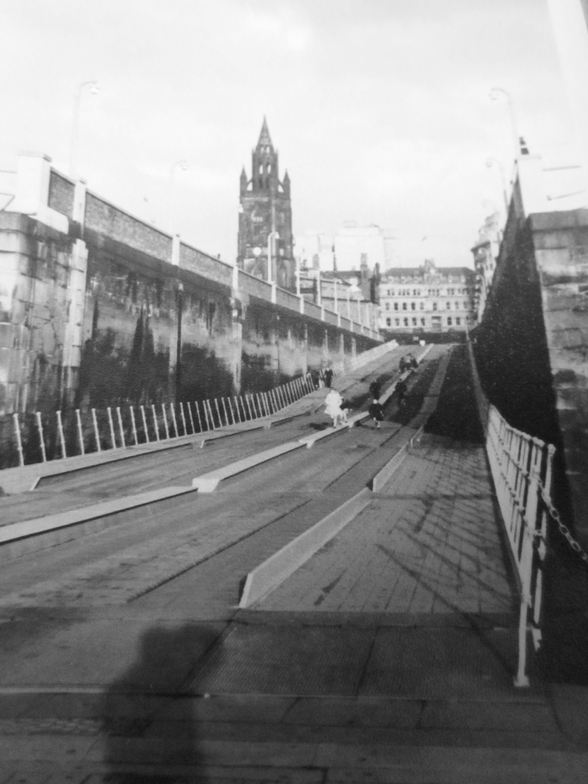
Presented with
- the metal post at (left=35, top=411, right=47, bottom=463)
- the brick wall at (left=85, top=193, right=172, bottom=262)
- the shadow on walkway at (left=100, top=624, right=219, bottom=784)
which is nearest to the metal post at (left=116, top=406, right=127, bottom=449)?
the metal post at (left=35, top=411, right=47, bottom=463)

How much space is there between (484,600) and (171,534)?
13.9ft

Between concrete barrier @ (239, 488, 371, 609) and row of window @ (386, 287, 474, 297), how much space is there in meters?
86.8

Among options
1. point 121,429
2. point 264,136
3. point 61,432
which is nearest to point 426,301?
point 264,136

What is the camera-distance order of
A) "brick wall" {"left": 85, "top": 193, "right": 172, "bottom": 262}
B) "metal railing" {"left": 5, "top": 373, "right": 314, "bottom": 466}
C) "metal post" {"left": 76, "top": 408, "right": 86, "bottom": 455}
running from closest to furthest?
1. "metal railing" {"left": 5, "top": 373, "right": 314, "bottom": 466}
2. "metal post" {"left": 76, "top": 408, "right": 86, "bottom": 455}
3. "brick wall" {"left": 85, "top": 193, "right": 172, "bottom": 262}

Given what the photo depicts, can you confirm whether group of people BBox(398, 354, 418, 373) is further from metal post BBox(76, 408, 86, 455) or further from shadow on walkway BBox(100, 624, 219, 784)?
shadow on walkway BBox(100, 624, 219, 784)

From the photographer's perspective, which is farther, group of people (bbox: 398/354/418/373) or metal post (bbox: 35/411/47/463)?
group of people (bbox: 398/354/418/373)

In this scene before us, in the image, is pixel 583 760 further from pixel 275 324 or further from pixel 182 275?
pixel 275 324

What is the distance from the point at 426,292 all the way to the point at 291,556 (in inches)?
3590

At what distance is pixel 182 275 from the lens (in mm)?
23562

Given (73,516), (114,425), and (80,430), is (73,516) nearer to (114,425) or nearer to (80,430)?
(80,430)

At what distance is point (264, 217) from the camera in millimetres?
83500

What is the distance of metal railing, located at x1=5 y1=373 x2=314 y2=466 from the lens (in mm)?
14312

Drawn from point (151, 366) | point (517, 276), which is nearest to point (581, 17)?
point (517, 276)

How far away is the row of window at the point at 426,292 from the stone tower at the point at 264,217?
65.9 feet
